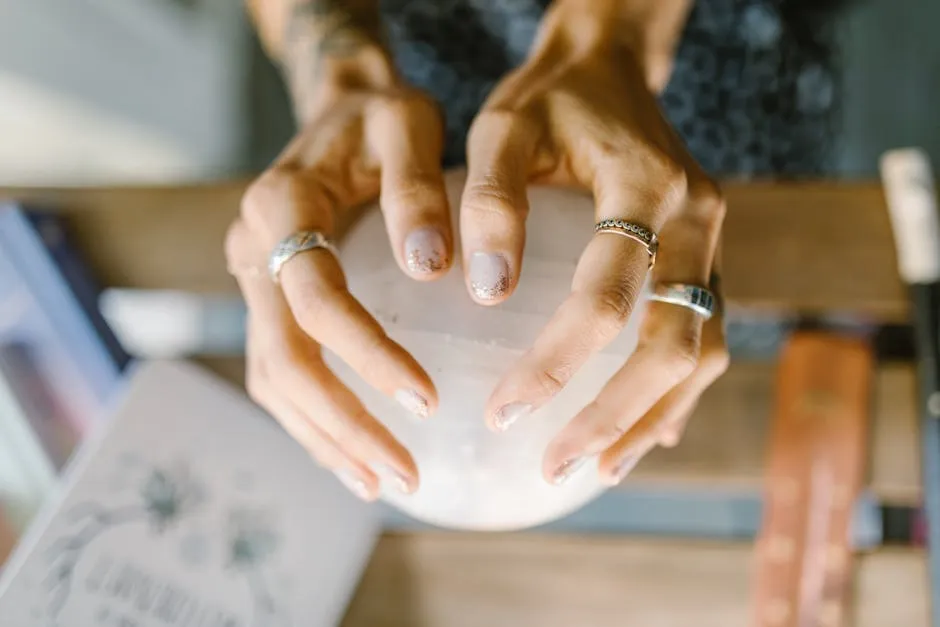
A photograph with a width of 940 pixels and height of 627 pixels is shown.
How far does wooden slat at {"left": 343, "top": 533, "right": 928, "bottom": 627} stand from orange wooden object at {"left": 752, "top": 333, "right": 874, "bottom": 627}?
2 cm

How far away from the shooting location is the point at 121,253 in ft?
2.14

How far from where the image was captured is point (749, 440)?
0.60 meters

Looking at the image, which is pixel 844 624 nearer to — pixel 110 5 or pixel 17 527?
pixel 17 527

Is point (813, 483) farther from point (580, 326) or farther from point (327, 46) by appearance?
point (327, 46)

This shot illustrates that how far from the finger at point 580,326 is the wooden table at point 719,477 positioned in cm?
28

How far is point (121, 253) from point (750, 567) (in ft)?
1.74

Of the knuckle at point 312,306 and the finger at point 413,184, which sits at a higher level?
the finger at point 413,184

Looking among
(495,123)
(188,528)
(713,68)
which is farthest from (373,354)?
(713,68)

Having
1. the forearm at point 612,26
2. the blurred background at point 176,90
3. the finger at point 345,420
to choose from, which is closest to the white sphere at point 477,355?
the finger at point 345,420

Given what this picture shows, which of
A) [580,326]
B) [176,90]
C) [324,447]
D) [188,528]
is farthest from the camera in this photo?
[176,90]

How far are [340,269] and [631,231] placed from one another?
0.44 feet

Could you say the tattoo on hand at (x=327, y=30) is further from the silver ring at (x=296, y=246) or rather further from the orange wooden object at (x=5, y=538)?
the orange wooden object at (x=5, y=538)

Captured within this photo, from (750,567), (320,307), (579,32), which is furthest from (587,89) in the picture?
(750,567)

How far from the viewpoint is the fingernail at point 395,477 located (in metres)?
0.38
